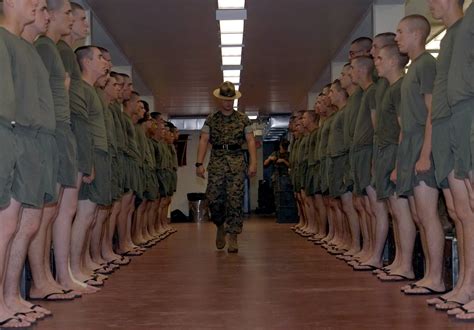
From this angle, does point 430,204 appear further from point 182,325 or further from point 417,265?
point 182,325

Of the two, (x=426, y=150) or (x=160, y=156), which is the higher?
(x=160, y=156)

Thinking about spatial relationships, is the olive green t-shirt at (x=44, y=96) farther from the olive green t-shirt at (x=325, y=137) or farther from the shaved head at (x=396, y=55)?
the olive green t-shirt at (x=325, y=137)

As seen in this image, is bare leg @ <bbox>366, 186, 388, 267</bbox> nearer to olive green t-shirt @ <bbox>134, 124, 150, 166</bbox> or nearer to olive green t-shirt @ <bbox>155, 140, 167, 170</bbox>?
olive green t-shirt @ <bbox>134, 124, 150, 166</bbox>

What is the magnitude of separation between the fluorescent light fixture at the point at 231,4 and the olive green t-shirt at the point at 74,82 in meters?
3.99

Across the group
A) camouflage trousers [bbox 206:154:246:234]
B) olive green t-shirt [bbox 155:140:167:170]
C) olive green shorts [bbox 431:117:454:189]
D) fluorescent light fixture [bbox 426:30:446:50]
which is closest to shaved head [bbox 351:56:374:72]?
camouflage trousers [bbox 206:154:246:234]

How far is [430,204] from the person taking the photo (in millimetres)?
4609

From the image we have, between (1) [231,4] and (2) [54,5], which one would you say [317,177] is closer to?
(1) [231,4]

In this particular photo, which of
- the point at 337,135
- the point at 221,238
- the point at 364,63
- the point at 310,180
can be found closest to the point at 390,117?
the point at 364,63

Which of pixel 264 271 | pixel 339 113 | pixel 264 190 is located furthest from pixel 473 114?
pixel 264 190

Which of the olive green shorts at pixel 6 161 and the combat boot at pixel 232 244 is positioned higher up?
the olive green shorts at pixel 6 161

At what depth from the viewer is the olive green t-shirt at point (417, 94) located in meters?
4.61

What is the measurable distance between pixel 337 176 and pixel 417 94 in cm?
275

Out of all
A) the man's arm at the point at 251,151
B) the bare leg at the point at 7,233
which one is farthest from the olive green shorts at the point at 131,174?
the bare leg at the point at 7,233

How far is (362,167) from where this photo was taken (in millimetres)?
6223
